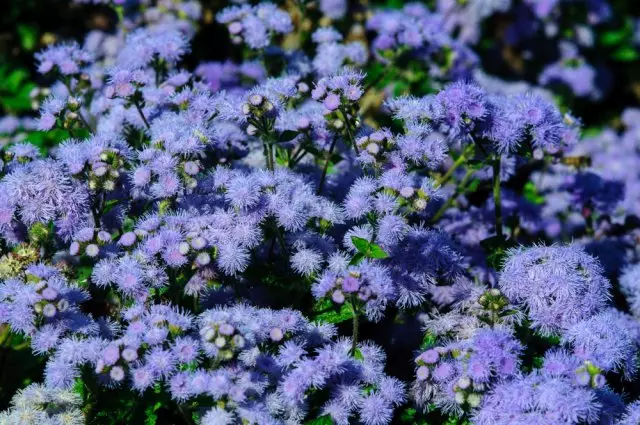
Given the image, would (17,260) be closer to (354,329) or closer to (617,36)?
(354,329)

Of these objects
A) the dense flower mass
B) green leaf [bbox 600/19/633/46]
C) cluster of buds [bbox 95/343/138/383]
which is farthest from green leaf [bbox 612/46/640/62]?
cluster of buds [bbox 95/343/138/383]

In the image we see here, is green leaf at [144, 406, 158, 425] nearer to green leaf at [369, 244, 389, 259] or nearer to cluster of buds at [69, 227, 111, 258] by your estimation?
cluster of buds at [69, 227, 111, 258]

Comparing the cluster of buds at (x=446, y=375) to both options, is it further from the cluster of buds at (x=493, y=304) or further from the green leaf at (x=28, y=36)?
the green leaf at (x=28, y=36)

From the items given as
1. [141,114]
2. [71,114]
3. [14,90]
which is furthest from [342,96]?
[14,90]

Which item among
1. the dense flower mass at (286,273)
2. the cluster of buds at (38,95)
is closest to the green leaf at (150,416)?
the dense flower mass at (286,273)

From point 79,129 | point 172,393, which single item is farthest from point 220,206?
point 79,129

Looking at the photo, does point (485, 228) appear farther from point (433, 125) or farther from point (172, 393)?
point (172, 393)
